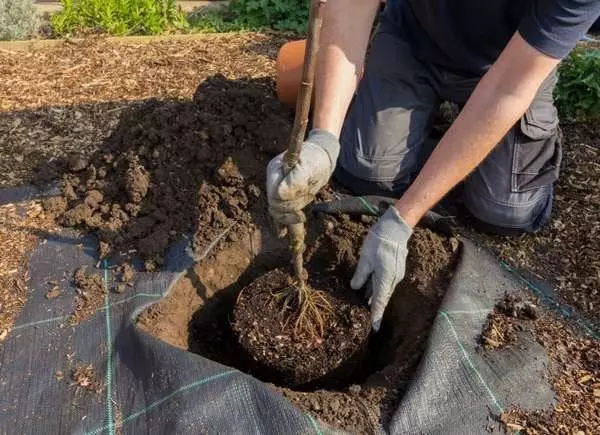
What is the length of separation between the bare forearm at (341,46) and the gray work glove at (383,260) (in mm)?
470

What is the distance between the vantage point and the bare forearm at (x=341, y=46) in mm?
2441

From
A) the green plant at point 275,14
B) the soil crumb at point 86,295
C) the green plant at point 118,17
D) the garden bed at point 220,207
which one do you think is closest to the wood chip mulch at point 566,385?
the garden bed at point 220,207

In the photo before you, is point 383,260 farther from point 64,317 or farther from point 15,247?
point 15,247

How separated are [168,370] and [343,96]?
3.96 feet

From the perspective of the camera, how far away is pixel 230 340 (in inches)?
94.3

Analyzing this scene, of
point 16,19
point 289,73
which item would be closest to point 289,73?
point 289,73

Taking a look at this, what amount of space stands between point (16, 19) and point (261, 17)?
1.64m

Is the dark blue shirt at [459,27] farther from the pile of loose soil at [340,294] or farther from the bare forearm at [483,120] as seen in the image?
the pile of loose soil at [340,294]

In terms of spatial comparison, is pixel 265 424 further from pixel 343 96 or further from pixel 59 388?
pixel 343 96

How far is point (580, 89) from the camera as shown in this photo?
3480 millimetres

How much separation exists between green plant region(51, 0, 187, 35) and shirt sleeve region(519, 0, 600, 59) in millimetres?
2973

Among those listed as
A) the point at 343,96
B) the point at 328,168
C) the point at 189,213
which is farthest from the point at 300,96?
the point at 189,213

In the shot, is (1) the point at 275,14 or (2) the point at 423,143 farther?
(1) the point at 275,14

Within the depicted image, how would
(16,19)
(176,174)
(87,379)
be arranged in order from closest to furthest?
(87,379) → (176,174) → (16,19)
